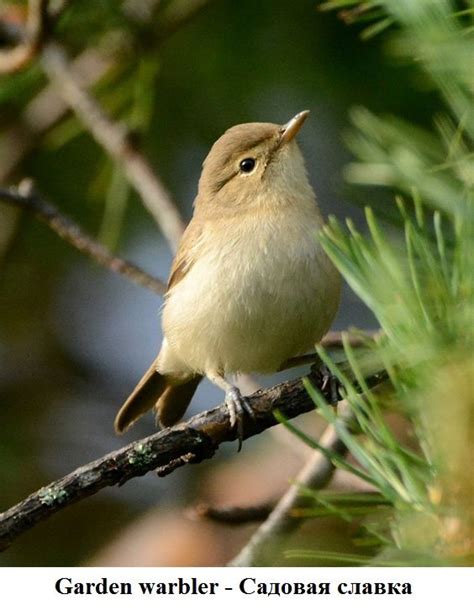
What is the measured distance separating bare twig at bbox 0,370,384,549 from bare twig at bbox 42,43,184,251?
1.47m

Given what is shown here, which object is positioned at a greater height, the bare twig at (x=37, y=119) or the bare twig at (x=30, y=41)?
the bare twig at (x=37, y=119)

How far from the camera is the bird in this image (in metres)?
3.12

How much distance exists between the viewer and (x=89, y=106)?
3.85 meters

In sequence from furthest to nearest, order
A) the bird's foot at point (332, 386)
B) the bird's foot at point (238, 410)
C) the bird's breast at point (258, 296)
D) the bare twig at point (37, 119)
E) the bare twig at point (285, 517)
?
the bare twig at point (37, 119)
the bird's breast at point (258, 296)
the bare twig at point (285, 517)
the bird's foot at point (332, 386)
the bird's foot at point (238, 410)

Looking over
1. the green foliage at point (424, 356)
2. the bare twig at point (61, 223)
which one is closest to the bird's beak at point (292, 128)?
the bare twig at point (61, 223)

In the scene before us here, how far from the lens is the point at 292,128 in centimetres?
351

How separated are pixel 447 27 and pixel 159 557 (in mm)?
2658

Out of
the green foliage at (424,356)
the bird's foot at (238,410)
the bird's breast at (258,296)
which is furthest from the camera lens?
the bird's breast at (258,296)

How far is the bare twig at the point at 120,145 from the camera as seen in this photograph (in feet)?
12.1

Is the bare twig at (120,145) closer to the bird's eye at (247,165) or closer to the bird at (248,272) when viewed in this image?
the bird at (248,272)

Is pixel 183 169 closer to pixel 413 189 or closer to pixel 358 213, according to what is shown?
pixel 358 213

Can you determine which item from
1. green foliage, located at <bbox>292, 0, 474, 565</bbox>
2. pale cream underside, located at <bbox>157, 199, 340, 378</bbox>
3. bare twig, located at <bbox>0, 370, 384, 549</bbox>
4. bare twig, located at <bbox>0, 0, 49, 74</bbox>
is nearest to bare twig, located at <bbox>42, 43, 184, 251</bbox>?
bare twig, located at <bbox>0, 0, 49, 74</bbox>

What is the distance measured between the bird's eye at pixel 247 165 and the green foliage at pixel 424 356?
6.55ft
